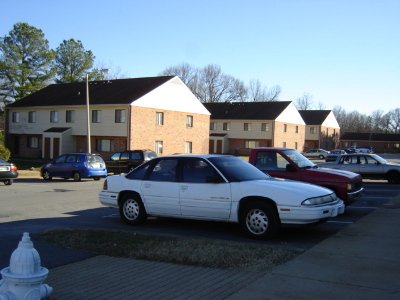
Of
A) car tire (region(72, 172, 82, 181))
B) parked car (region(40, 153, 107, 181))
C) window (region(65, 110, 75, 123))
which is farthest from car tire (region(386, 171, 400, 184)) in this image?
window (region(65, 110, 75, 123))

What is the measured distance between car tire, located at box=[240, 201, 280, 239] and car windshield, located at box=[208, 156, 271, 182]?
2.22 ft

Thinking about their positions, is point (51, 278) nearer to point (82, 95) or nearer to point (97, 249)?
point (97, 249)

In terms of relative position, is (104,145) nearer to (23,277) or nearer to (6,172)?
(6,172)

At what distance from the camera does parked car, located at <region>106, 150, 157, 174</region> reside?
3108 centimetres

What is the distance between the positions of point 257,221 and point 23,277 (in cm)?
519

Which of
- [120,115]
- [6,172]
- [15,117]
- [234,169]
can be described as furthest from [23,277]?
[15,117]

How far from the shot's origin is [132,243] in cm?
845

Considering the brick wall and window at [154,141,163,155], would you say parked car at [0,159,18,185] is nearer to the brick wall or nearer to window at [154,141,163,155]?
the brick wall

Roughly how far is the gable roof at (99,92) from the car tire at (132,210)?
32.1 metres

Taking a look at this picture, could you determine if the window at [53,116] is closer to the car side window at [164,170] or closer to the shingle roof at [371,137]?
the car side window at [164,170]

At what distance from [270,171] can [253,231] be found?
4295 millimetres

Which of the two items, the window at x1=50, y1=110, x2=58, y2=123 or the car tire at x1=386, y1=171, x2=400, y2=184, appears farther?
the window at x1=50, y1=110, x2=58, y2=123

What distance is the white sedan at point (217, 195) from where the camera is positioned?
29.3 ft

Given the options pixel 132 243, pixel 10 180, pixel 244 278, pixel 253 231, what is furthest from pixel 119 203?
pixel 10 180
